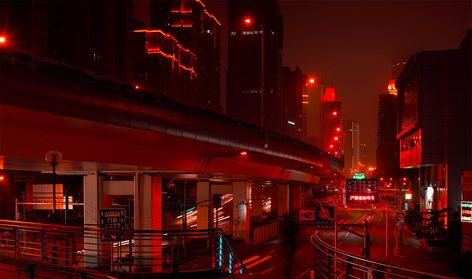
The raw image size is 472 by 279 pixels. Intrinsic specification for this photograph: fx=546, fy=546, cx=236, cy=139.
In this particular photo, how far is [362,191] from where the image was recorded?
83.9 ft

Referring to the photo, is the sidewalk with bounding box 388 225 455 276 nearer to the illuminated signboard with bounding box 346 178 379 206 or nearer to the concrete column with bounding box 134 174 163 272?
the illuminated signboard with bounding box 346 178 379 206

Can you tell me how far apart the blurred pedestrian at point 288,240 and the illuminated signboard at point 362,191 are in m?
10.8

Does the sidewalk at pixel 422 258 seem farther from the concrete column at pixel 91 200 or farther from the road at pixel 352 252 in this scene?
the concrete column at pixel 91 200

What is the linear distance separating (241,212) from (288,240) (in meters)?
30.3

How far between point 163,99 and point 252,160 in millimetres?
15377

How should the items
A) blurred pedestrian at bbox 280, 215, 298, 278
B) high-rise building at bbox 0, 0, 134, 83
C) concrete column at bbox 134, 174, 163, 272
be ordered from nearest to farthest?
blurred pedestrian at bbox 280, 215, 298, 278 → concrete column at bbox 134, 174, 163, 272 → high-rise building at bbox 0, 0, 134, 83

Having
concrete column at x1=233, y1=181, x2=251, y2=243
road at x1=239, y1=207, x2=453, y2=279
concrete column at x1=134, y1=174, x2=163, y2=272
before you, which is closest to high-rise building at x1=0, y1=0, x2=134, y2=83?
concrete column at x1=233, y1=181, x2=251, y2=243

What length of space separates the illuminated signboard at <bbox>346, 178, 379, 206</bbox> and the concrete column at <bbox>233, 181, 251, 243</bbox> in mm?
19472

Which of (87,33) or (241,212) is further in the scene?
(87,33)

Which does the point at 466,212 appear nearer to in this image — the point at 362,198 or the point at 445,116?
the point at 362,198

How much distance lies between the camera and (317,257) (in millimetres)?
14164

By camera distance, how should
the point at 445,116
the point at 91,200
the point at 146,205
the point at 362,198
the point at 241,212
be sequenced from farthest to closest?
the point at 445,116 < the point at 241,212 < the point at 146,205 < the point at 362,198 < the point at 91,200

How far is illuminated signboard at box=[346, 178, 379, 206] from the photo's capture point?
25.3 m

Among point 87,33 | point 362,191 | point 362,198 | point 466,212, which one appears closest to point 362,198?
point 362,198
